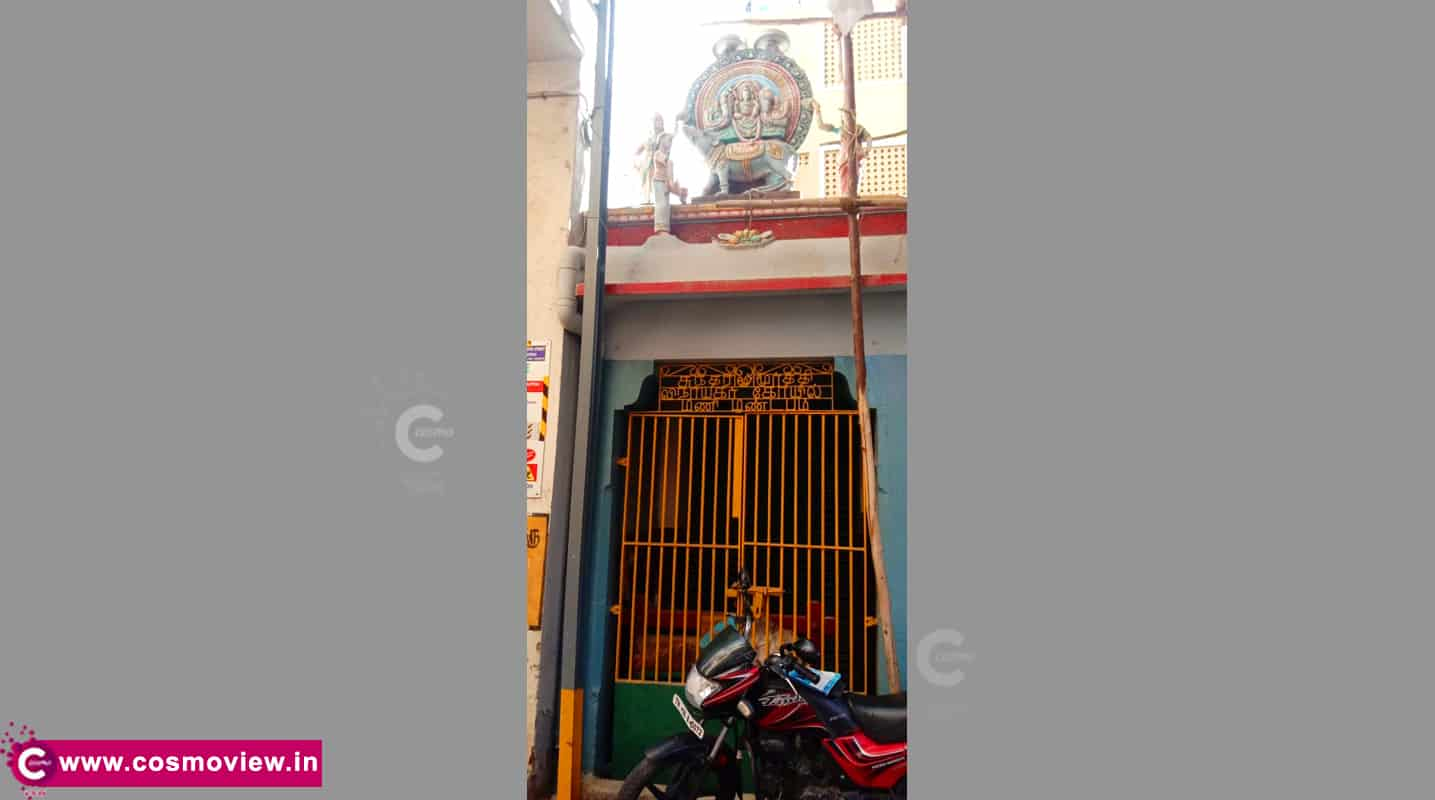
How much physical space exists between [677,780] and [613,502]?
133 cm

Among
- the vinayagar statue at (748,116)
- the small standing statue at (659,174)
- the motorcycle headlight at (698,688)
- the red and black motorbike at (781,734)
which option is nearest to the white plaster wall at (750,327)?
the small standing statue at (659,174)

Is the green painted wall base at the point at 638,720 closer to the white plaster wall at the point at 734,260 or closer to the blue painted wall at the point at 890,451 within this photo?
the blue painted wall at the point at 890,451

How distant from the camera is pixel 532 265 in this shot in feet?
12.2

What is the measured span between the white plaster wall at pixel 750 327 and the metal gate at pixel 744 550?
31cm

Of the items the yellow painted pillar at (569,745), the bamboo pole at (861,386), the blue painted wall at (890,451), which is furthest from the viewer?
the blue painted wall at (890,451)

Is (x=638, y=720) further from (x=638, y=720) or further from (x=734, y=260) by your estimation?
(x=734, y=260)

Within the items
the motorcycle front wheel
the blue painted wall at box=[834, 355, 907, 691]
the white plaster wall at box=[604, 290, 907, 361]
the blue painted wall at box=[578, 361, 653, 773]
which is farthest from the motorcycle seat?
the white plaster wall at box=[604, 290, 907, 361]

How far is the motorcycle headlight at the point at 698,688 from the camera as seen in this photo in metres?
2.73

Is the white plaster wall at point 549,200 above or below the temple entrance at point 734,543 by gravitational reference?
above

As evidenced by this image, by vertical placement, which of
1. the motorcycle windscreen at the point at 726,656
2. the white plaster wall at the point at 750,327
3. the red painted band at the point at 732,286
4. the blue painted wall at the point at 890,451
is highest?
the red painted band at the point at 732,286
